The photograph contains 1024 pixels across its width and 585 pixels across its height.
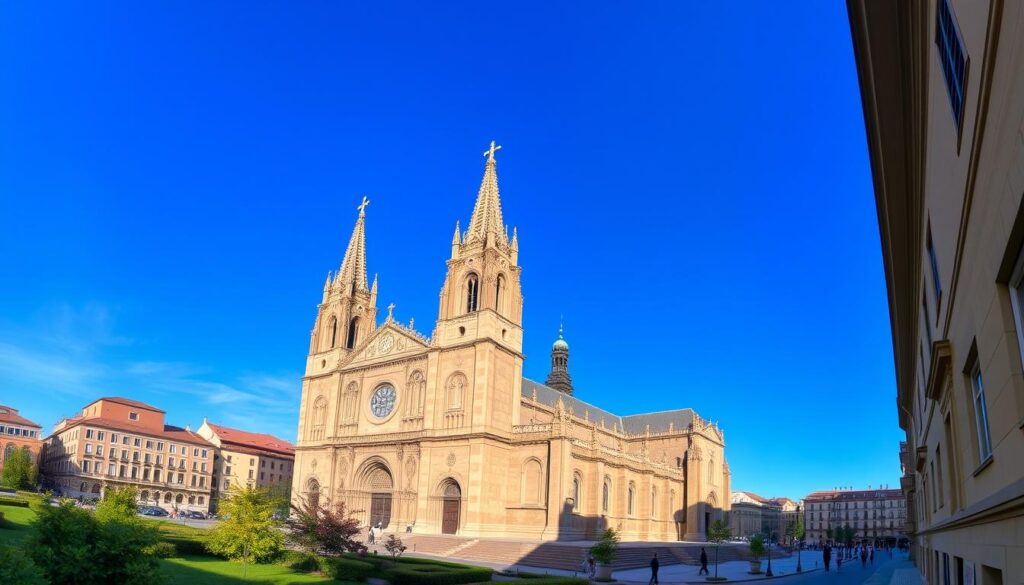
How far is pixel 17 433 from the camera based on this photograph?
92.4 m

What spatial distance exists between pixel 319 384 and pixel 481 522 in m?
22.8

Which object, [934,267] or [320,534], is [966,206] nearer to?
[934,267]

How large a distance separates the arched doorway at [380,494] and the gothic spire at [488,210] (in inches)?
790

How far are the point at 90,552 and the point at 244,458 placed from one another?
341 ft

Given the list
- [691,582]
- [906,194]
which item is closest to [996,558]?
[906,194]

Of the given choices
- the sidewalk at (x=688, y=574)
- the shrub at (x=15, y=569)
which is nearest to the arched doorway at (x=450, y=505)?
the sidewalk at (x=688, y=574)

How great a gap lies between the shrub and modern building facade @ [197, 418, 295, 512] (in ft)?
329

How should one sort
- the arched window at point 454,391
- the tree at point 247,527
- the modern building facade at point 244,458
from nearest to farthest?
the tree at point 247,527 → the arched window at point 454,391 → the modern building facade at point 244,458

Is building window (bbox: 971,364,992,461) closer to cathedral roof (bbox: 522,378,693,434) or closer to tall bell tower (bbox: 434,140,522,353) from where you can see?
tall bell tower (bbox: 434,140,522,353)

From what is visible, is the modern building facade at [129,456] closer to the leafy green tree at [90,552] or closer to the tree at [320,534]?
the tree at [320,534]

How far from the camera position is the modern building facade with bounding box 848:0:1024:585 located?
543 centimetres

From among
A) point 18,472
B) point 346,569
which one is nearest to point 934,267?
point 346,569

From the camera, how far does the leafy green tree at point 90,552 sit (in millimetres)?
10750

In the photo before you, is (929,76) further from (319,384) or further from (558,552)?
(319,384)
